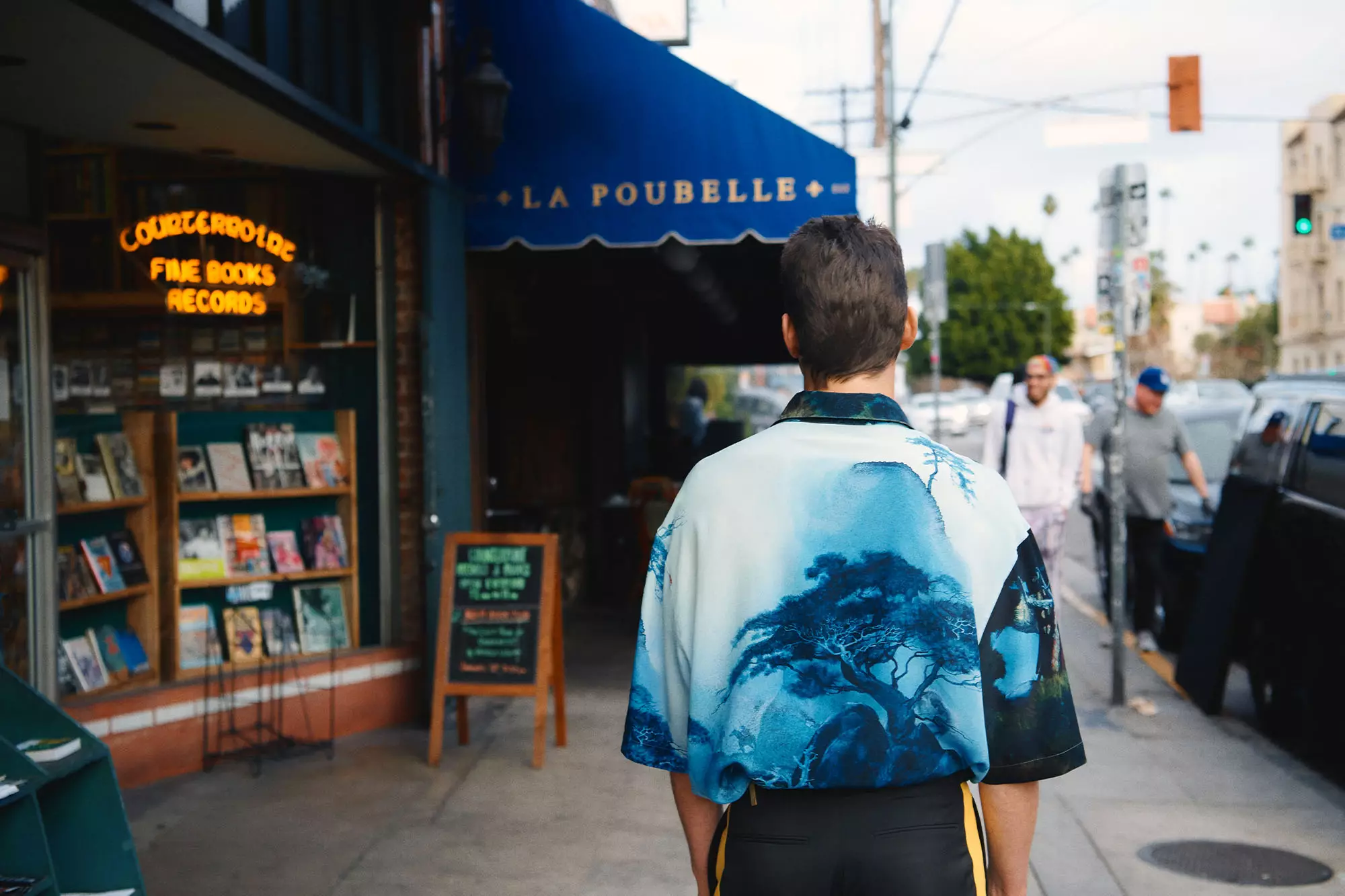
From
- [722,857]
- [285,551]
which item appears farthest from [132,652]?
[722,857]

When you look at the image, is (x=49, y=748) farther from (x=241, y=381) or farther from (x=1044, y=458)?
(x=1044, y=458)

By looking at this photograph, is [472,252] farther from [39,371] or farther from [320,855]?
[320,855]

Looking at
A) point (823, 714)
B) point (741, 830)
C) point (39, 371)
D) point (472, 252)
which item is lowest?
point (741, 830)

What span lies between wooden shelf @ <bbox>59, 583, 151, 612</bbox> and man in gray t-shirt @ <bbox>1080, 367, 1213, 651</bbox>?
237 inches

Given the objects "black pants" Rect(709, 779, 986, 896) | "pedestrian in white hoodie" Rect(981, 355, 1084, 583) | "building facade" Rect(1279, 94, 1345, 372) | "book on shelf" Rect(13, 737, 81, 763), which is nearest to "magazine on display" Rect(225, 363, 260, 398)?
"book on shelf" Rect(13, 737, 81, 763)

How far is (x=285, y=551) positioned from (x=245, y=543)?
0.79ft

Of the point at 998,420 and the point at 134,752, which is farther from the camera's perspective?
the point at 998,420

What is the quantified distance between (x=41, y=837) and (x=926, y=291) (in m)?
21.7

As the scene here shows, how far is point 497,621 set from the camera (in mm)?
6816

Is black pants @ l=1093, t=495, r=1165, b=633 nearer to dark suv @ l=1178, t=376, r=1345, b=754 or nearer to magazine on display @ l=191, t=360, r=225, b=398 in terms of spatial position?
dark suv @ l=1178, t=376, r=1345, b=754

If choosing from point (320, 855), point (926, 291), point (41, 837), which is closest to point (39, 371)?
point (320, 855)

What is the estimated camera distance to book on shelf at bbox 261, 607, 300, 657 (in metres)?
7.25

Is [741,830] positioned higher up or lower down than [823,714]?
lower down

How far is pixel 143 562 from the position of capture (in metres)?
6.84
